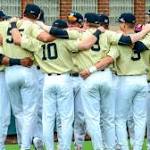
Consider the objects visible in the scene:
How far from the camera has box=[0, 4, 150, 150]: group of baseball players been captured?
41.1ft

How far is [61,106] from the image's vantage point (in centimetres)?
1262

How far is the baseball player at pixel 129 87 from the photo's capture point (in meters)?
12.8

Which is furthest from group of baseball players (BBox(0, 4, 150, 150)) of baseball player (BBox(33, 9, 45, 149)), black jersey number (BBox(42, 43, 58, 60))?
baseball player (BBox(33, 9, 45, 149))

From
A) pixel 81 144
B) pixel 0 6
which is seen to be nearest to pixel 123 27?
pixel 81 144

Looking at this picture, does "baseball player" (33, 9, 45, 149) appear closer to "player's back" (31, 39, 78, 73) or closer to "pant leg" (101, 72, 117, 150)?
"player's back" (31, 39, 78, 73)

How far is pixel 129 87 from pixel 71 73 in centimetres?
102

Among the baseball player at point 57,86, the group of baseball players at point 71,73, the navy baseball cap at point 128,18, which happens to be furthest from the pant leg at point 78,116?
the navy baseball cap at point 128,18

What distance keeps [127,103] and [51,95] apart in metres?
1.20

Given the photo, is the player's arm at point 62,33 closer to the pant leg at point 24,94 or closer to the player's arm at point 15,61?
the player's arm at point 15,61

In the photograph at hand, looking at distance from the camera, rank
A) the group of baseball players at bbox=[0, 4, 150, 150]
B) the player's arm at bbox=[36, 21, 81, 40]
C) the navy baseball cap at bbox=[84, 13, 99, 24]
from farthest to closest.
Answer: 1. the navy baseball cap at bbox=[84, 13, 99, 24]
2. the group of baseball players at bbox=[0, 4, 150, 150]
3. the player's arm at bbox=[36, 21, 81, 40]

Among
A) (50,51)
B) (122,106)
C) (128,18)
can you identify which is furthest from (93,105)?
(128,18)

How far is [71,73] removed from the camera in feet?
43.4

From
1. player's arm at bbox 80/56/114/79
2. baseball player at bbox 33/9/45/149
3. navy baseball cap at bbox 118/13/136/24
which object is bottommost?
baseball player at bbox 33/9/45/149

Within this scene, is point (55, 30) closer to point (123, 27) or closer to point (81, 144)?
point (123, 27)
